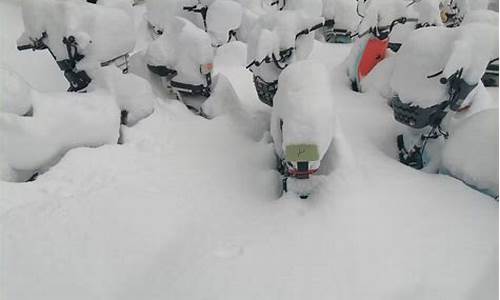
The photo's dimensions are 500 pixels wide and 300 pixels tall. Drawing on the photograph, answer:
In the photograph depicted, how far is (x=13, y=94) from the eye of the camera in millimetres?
3043

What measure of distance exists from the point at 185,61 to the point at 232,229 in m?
2.08

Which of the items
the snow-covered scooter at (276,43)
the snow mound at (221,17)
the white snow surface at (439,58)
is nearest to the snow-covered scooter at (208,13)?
Result: the snow mound at (221,17)

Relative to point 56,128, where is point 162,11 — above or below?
above

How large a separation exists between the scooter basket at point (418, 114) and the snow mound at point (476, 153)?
20cm

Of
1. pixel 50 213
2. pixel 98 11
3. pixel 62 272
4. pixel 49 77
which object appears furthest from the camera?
pixel 49 77

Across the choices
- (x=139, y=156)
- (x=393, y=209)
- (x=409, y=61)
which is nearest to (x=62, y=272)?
(x=139, y=156)

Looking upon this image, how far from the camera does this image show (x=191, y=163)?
343 centimetres

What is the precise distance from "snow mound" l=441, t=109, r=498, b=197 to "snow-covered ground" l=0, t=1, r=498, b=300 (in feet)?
0.31

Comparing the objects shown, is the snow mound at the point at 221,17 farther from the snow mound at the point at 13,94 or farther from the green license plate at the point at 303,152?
the green license plate at the point at 303,152

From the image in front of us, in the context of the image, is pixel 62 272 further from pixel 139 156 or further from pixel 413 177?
pixel 413 177

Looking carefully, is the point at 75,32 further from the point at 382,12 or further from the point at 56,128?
the point at 382,12

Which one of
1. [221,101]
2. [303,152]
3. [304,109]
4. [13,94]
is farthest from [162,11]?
[303,152]

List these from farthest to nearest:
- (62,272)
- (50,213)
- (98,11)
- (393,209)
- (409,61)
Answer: (98,11), (409,61), (393,209), (50,213), (62,272)

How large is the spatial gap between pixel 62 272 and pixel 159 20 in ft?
12.3
